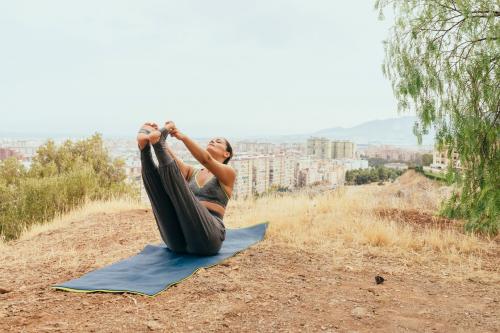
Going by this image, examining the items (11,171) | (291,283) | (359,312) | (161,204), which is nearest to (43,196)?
(11,171)

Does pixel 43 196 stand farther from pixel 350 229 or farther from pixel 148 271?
pixel 350 229

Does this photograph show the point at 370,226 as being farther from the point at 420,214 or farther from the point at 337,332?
the point at 337,332

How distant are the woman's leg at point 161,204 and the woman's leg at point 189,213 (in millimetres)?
75

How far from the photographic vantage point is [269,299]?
291 centimetres

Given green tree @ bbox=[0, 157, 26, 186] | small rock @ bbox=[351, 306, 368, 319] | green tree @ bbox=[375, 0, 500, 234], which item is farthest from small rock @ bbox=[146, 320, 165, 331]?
green tree @ bbox=[0, 157, 26, 186]

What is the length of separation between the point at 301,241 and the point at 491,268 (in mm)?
1677

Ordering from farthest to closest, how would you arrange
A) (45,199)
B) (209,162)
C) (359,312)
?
1. (45,199)
2. (209,162)
3. (359,312)

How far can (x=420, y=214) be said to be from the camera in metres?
6.33

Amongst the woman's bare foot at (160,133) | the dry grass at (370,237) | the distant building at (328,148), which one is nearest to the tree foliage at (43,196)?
the dry grass at (370,237)

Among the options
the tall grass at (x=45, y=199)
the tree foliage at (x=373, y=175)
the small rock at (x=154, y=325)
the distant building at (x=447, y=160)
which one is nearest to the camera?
the small rock at (x=154, y=325)

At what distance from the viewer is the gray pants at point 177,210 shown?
3.20 meters

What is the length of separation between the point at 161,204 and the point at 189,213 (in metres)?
0.24

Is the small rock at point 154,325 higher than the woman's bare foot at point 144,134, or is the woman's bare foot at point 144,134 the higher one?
the woman's bare foot at point 144,134

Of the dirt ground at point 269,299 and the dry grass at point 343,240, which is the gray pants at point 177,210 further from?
the dry grass at point 343,240
